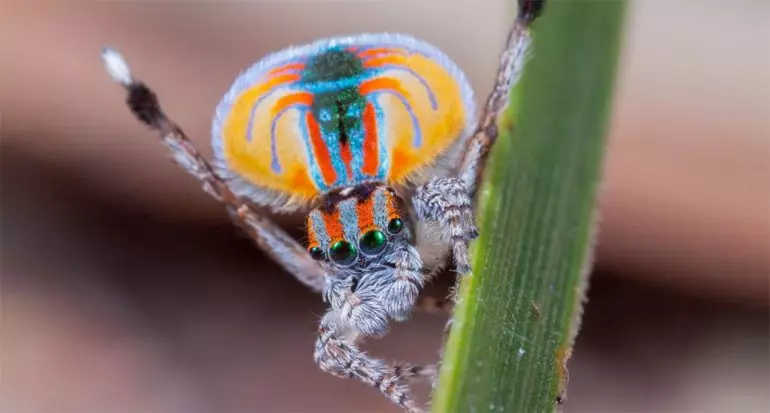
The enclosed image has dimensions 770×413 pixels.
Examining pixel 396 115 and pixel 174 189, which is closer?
pixel 396 115

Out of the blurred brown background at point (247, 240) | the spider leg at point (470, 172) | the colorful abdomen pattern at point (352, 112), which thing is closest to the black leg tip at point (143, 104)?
the colorful abdomen pattern at point (352, 112)

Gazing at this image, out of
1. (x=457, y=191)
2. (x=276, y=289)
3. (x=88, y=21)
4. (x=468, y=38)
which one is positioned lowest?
(x=457, y=191)

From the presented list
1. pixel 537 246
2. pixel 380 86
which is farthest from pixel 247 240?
pixel 537 246

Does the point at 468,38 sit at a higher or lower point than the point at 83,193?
higher

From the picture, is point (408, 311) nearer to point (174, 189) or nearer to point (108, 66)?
point (108, 66)

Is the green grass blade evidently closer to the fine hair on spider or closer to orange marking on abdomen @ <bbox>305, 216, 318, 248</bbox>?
the fine hair on spider

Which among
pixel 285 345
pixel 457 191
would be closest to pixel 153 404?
pixel 285 345

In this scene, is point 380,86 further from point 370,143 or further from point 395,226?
point 395,226
